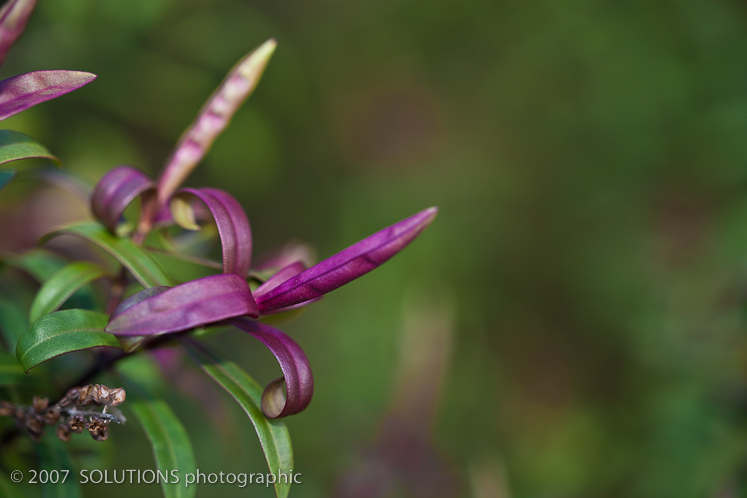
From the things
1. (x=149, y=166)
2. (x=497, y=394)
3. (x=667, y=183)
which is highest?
(x=149, y=166)

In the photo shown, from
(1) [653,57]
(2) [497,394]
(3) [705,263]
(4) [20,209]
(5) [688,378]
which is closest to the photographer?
(4) [20,209]

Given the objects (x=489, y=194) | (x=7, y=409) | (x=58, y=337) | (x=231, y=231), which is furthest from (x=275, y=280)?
(x=489, y=194)

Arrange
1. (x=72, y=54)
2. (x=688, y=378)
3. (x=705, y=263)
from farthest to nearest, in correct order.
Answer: (x=705, y=263) → (x=688, y=378) → (x=72, y=54)

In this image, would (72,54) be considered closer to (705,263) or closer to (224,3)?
(224,3)

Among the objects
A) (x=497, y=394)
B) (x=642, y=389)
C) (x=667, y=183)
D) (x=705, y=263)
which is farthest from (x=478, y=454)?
(x=667, y=183)

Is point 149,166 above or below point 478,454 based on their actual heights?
above

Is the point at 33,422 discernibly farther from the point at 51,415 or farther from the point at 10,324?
the point at 10,324

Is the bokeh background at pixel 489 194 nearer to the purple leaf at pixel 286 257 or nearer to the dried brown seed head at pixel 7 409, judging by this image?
the purple leaf at pixel 286 257
